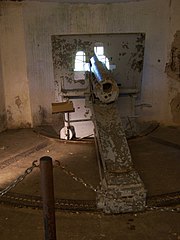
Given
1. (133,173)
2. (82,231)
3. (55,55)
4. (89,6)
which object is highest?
(89,6)

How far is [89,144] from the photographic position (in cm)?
536

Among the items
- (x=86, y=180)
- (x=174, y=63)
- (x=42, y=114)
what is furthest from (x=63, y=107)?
(x=174, y=63)

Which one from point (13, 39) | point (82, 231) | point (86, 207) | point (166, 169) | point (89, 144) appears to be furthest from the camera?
point (13, 39)

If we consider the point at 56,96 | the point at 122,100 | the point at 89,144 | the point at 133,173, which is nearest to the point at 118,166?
the point at 133,173

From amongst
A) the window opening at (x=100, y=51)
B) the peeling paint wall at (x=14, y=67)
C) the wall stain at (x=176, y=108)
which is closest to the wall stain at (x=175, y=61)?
the wall stain at (x=176, y=108)

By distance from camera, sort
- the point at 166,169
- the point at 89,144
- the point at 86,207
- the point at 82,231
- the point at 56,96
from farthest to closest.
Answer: the point at 56,96, the point at 89,144, the point at 166,169, the point at 86,207, the point at 82,231

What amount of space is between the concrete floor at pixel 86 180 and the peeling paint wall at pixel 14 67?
0.32 metres

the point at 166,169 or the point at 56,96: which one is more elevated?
the point at 56,96

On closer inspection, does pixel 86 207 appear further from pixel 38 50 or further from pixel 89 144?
pixel 38 50

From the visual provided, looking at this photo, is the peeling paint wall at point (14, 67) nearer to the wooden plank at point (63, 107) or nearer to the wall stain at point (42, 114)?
the wall stain at point (42, 114)

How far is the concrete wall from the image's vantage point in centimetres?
561

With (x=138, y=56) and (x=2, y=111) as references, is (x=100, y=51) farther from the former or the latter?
(x=2, y=111)

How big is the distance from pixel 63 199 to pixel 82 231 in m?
0.60

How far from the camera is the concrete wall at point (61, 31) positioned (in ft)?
18.4
